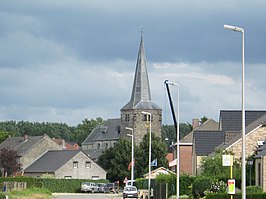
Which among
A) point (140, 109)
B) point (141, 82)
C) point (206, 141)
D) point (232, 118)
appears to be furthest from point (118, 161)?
point (206, 141)

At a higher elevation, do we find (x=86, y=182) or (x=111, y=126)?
(x=111, y=126)

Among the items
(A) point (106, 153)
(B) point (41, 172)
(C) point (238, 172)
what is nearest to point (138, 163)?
(A) point (106, 153)

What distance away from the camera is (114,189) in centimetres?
11250

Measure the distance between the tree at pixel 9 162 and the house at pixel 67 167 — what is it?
15.2 feet

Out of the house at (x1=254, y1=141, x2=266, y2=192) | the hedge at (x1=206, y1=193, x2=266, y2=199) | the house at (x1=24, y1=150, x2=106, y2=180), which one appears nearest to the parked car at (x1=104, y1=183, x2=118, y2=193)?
the house at (x1=24, y1=150, x2=106, y2=180)

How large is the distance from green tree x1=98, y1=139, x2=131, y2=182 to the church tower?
19.3 meters

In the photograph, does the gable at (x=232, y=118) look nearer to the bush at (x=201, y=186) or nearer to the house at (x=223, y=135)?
the house at (x=223, y=135)

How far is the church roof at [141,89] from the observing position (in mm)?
154738

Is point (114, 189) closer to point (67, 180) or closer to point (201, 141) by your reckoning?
point (67, 180)

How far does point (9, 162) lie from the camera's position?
123938 millimetres

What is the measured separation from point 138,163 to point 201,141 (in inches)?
2182

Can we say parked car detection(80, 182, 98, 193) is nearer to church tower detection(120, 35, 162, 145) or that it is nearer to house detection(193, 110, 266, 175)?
house detection(193, 110, 266, 175)

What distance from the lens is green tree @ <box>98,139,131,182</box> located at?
13024 centimetres

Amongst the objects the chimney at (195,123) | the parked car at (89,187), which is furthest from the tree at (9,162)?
the chimney at (195,123)
